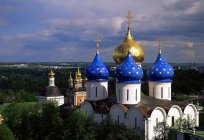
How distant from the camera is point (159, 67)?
23000mm

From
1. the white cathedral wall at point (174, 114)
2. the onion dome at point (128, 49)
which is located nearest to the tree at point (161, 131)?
the white cathedral wall at point (174, 114)

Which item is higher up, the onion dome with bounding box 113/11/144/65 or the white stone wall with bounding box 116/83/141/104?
the onion dome with bounding box 113/11/144/65

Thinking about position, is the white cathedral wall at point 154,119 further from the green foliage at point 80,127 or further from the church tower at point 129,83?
the green foliage at point 80,127

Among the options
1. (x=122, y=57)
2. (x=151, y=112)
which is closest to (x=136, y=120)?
(x=151, y=112)

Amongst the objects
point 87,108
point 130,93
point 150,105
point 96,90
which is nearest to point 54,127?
point 87,108

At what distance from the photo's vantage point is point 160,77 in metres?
23.0

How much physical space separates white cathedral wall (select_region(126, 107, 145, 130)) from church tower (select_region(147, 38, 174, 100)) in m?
3.40

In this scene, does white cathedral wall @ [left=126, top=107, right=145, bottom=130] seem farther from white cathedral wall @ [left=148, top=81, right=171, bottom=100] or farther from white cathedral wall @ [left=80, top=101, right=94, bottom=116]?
white cathedral wall @ [left=148, top=81, right=171, bottom=100]

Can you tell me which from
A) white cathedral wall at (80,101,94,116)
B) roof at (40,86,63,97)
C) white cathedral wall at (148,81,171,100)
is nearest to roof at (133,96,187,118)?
white cathedral wall at (148,81,171,100)

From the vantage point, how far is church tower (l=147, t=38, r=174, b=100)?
23.0 metres

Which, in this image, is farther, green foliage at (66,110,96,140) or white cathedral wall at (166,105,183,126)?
white cathedral wall at (166,105,183,126)

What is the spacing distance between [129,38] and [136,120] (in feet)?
22.0

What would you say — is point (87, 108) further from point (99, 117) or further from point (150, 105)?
point (150, 105)

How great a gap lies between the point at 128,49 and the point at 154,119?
6.00 meters
